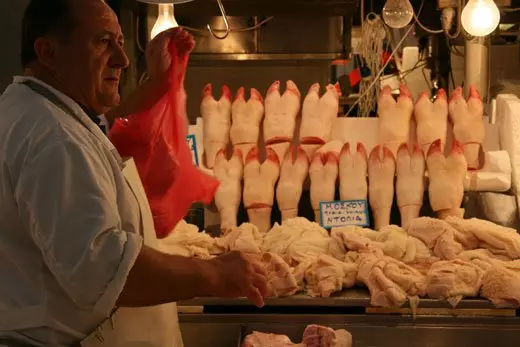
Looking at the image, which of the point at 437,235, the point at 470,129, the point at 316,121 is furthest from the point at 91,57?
the point at 470,129

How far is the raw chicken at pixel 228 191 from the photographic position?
4145 mm

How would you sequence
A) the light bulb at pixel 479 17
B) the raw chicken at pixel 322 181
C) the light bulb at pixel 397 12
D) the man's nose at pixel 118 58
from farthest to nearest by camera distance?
the light bulb at pixel 397 12 → the light bulb at pixel 479 17 → the raw chicken at pixel 322 181 → the man's nose at pixel 118 58

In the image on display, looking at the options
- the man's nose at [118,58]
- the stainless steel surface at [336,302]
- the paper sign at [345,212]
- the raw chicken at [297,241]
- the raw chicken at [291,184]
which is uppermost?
the man's nose at [118,58]

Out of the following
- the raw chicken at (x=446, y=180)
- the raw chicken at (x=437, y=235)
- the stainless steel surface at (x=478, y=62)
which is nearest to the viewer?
the raw chicken at (x=437, y=235)

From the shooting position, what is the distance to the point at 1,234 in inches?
73.3

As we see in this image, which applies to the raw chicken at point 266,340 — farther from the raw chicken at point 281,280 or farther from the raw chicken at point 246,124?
the raw chicken at point 246,124

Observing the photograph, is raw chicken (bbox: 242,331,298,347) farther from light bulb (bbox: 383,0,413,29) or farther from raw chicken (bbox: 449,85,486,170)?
light bulb (bbox: 383,0,413,29)

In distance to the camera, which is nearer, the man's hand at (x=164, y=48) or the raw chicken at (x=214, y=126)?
the man's hand at (x=164, y=48)

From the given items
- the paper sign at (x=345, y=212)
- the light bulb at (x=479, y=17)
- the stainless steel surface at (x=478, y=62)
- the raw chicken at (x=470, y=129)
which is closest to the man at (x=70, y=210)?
the paper sign at (x=345, y=212)

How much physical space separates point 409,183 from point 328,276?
1.02 metres

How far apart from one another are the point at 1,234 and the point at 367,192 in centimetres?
257

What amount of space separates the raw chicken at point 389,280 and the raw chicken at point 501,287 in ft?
0.85

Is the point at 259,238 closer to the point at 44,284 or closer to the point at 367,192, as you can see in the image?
the point at 367,192

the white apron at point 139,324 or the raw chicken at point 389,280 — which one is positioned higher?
the white apron at point 139,324
